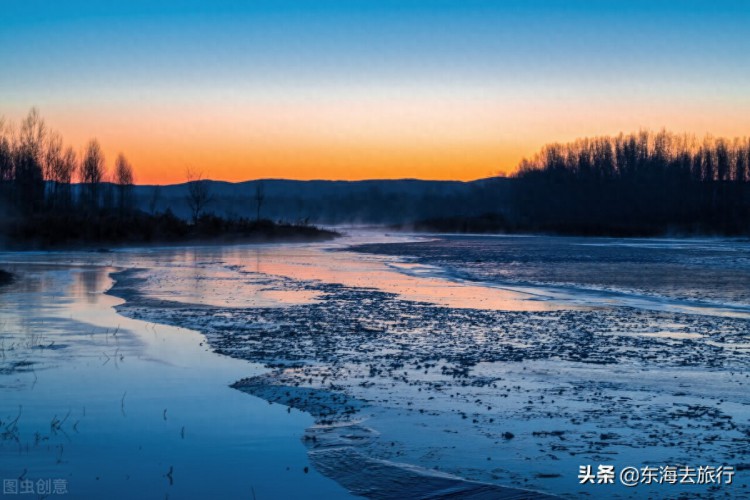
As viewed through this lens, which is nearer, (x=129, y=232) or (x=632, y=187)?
(x=129, y=232)

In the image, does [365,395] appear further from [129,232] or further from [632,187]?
[632,187]

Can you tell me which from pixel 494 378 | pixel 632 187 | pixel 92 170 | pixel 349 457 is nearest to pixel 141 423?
pixel 349 457

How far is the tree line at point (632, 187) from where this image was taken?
11175 cm

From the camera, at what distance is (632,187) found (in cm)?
13550

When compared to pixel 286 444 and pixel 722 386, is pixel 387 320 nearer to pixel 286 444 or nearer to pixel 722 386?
pixel 722 386

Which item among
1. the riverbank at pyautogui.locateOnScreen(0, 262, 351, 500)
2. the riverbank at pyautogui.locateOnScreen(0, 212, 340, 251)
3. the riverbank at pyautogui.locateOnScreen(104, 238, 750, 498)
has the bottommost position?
the riverbank at pyautogui.locateOnScreen(0, 262, 351, 500)

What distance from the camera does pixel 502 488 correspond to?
5.86 meters

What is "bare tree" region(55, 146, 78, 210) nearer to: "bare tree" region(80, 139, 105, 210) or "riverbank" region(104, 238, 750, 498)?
"bare tree" region(80, 139, 105, 210)

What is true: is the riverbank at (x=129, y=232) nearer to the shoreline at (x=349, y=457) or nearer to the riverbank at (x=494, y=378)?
the riverbank at (x=494, y=378)

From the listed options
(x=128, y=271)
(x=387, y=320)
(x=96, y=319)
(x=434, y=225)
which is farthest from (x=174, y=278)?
(x=434, y=225)

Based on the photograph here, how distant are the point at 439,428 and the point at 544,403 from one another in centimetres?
165

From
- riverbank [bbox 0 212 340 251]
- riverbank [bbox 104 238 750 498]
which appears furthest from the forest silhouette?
riverbank [bbox 104 238 750 498]

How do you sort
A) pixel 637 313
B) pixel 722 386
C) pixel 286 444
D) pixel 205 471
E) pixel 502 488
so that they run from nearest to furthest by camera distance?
pixel 502 488 < pixel 205 471 < pixel 286 444 < pixel 722 386 < pixel 637 313

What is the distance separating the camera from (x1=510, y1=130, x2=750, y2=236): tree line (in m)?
112
